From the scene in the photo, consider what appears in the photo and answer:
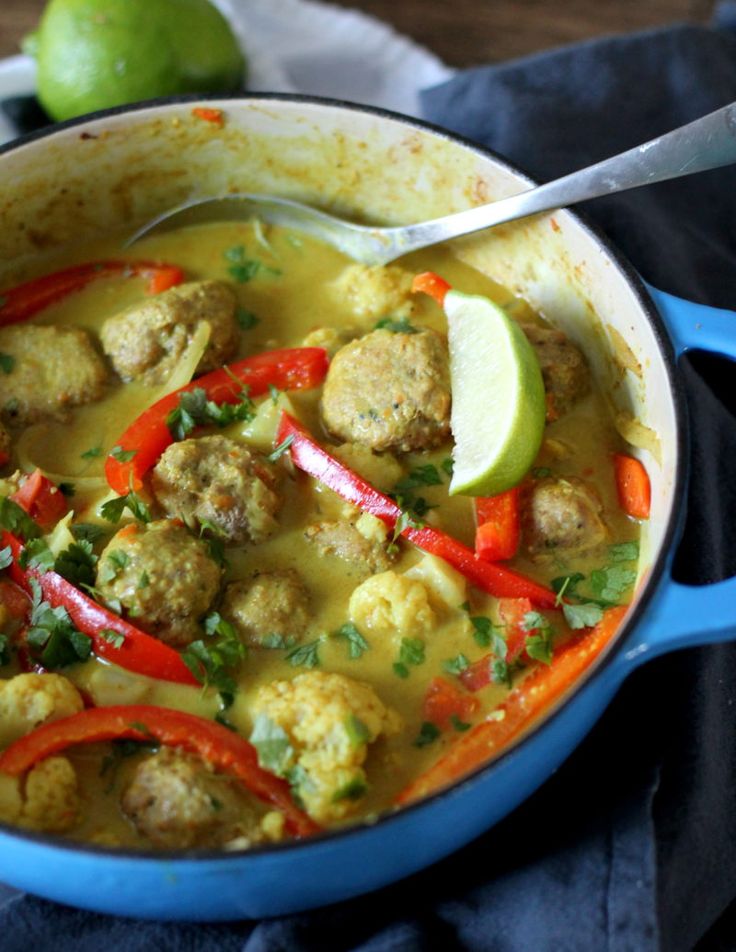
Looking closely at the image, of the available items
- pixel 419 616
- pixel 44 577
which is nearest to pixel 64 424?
pixel 44 577

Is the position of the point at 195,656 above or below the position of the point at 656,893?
above

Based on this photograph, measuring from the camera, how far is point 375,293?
3.30 m

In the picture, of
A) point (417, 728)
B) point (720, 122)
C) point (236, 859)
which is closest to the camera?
point (236, 859)

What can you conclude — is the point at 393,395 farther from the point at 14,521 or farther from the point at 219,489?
the point at 14,521

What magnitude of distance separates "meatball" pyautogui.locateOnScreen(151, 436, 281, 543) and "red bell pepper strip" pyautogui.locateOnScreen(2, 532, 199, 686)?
0.32 meters

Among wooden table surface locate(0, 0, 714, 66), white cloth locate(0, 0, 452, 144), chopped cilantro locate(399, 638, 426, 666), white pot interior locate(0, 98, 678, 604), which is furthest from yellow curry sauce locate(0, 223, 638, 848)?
wooden table surface locate(0, 0, 714, 66)

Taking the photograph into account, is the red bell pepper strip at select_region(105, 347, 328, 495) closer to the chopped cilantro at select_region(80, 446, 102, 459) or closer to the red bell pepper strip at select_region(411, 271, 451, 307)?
the chopped cilantro at select_region(80, 446, 102, 459)

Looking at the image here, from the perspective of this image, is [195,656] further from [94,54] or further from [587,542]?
Answer: [94,54]

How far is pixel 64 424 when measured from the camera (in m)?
3.08

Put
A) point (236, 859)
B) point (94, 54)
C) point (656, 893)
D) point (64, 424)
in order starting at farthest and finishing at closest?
point (94, 54)
point (64, 424)
point (656, 893)
point (236, 859)

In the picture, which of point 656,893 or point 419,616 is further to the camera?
point 419,616

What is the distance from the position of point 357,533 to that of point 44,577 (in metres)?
0.72

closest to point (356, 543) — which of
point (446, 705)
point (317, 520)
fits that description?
point (317, 520)

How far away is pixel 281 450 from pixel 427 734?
2.66 ft
